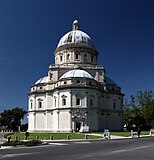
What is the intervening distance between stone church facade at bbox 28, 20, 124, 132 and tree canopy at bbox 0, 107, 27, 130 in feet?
90.1

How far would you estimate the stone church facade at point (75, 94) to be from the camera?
6650 cm

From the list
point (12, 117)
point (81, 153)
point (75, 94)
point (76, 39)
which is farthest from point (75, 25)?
→ point (81, 153)

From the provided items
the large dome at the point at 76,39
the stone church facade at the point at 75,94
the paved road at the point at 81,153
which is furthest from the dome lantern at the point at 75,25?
the paved road at the point at 81,153

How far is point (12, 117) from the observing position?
106 metres

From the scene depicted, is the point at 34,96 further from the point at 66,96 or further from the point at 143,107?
the point at 143,107

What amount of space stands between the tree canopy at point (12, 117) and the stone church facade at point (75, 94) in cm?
2746

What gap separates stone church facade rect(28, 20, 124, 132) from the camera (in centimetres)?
6650

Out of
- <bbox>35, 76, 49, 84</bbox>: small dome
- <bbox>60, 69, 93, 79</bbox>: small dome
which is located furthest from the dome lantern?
<bbox>60, 69, 93, 79</bbox>: small dome

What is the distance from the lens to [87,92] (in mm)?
67125

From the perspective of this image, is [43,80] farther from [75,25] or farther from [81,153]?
[81,153]

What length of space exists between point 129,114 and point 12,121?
152 ft

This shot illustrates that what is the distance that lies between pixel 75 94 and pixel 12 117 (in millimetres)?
47864

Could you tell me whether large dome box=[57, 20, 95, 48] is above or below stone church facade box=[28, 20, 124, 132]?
above

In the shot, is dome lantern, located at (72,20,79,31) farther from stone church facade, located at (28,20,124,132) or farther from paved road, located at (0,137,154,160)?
paved road, located at (0,137,154,160)
